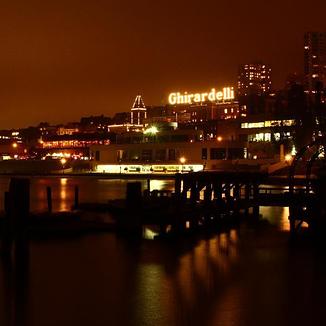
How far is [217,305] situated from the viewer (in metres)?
13.7

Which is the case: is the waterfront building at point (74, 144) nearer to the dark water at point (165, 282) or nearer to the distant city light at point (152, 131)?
the distant city light at point (152, 131)

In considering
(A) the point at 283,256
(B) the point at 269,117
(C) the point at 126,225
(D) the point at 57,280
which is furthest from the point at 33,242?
(B) the point at 269,117

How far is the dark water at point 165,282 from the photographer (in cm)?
1310

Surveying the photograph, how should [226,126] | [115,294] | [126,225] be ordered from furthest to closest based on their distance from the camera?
1. [226,126]
2. [126,225]
3. [115,294]

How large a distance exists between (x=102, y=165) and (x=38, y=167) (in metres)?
15.5

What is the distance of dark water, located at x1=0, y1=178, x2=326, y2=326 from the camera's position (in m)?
13.1

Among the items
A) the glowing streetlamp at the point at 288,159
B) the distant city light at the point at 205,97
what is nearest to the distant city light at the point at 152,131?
the glowing streetlamp at the point at 288,159

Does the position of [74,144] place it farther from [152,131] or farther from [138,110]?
[152,131]

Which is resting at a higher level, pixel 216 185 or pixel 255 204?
pixel 216 185

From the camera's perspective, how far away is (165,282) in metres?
15.9

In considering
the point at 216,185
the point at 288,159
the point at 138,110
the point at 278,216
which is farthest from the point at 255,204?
the point at 138,110

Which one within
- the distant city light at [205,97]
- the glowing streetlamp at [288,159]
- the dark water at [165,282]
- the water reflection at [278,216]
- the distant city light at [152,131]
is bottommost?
the dark water at [165,282]

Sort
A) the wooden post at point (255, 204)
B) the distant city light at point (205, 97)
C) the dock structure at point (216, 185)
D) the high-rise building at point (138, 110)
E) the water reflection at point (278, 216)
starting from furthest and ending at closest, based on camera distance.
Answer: the high-rise building at point (138, 110)
the distant city light at point (205, 97)
the wooden post at point (255, 204)
the water reflection at point (278, 216)
the dock structure at point (216, 185)

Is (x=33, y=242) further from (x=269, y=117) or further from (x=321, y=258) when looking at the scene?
(x=269, y=117)
